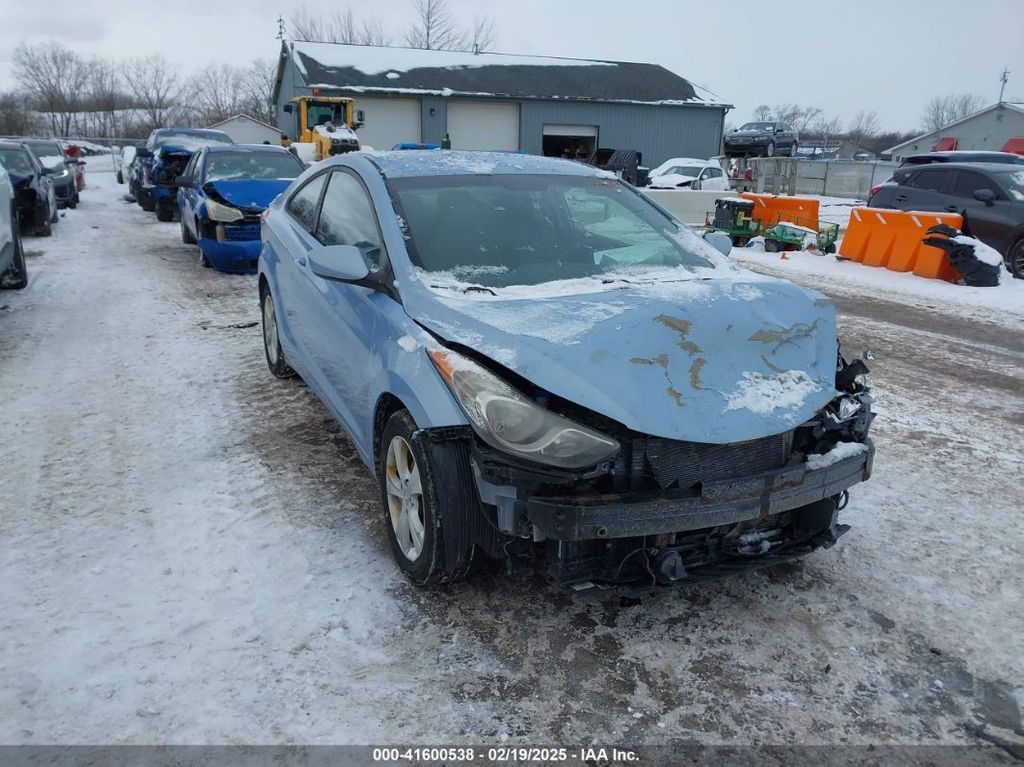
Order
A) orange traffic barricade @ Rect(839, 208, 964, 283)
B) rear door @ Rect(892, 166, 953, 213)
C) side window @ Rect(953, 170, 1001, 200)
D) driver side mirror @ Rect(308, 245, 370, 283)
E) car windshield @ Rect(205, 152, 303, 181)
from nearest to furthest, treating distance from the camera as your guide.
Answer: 1. driver side mirror @ Rect(308, 245, 370, 283)
2. car windshield @ Rect(205, 152, 303, 181)
3. orange traffic barricade @ Rect(839, 208, 964, 283)
4. side window @ Rect(953, 170, 1001, 200)
5. rear door @ Rect(892, 166, 953, 213)

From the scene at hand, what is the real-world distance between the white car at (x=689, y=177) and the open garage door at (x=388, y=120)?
14.5 m

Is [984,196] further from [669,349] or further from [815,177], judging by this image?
[815,177]

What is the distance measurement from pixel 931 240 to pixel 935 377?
5821 mm

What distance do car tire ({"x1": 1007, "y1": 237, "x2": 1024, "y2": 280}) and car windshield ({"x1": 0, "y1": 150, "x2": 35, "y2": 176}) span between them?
626 inches

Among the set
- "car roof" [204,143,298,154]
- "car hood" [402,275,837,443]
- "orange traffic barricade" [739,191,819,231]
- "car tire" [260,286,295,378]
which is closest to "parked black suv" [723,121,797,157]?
"orange traffic barricade" [739,191,819,231]

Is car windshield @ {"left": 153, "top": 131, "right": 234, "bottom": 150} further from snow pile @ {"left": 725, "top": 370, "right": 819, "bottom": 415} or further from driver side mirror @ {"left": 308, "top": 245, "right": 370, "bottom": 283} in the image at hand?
snow pile @ {"left": 725, "top": 370, "right": 819, "bottom": 415}

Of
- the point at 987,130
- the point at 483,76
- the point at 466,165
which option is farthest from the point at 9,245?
the point at 987,130

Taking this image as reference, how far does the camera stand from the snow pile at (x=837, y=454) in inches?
115

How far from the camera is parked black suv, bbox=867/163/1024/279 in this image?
37.6 ft

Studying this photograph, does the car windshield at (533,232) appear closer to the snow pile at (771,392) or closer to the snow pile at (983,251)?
the snow pile at (771,392)

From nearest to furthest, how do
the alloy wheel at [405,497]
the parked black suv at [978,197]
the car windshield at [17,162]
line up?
the alloy wheel at [405,497] → the parked black suv at [978,197] → the car windshield at [17,162]

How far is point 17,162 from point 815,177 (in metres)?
29.3

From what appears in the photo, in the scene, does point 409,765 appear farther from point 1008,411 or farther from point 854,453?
point 1008,411

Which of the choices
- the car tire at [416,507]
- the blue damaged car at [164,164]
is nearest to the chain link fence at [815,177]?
the blue damaged car at [164,164]
